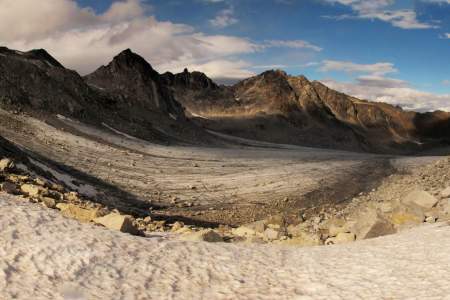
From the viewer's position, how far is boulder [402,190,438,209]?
47.0 feet

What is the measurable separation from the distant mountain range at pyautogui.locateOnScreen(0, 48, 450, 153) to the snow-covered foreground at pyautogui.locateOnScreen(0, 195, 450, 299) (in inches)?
1356

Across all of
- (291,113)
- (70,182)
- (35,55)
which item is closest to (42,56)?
(35,55)

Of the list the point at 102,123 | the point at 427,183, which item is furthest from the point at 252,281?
the point at 102,123

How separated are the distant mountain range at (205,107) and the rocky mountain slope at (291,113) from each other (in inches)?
10.5

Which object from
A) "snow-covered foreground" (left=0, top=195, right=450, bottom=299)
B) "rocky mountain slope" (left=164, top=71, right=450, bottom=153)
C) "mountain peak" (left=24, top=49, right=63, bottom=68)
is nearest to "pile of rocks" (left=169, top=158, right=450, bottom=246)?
"snow-covered foreground" (left=0, top=195, right=450, bottom=299)

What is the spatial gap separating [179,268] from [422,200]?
9624 mm

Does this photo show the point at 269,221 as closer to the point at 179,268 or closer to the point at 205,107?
the point at 179,268

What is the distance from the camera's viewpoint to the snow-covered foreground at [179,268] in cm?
656

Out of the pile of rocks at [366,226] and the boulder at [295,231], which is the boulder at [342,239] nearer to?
the pile of rocks at [366,226]

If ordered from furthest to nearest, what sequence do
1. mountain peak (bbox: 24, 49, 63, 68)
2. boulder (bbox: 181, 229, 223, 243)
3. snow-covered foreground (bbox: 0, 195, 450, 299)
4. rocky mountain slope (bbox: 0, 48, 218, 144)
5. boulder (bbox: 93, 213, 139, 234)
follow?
mountain peak (bbox: 24, 49, 63, 68) < rocky mountain slope (bbox: 0, 48, 218, 144) < boulder (bbox: 181, 229, 223, 243) < boulder (bbox: 93, 213, 139, 234) < snow-covered foreground (bbox: 0, 195, 450, 299)

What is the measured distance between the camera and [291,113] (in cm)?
12244

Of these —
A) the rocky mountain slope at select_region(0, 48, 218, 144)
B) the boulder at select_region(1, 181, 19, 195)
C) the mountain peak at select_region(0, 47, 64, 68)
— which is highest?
the mountain peak at select_region(0, 47, 64, 68)

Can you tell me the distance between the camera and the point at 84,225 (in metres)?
8.52

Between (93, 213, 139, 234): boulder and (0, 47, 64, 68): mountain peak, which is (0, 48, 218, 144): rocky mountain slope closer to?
(0, 47, 64, 68): mountain peak
